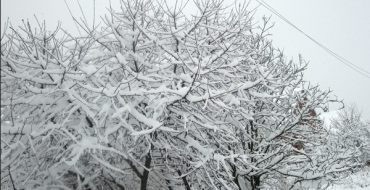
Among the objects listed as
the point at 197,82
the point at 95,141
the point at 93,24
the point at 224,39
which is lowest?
the point at 95,141

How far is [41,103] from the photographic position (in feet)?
8.79

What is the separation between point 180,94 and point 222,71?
1077mm

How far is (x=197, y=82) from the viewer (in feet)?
9.54

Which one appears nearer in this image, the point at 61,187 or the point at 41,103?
the point at 41,103

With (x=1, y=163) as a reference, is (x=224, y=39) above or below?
above

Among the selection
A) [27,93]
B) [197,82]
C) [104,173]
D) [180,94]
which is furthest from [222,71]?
[27,93]

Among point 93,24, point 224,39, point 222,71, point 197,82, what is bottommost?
point 197,82

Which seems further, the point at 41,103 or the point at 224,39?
the point at 224,39

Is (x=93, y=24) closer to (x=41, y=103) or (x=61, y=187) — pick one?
(x=41, y=103)

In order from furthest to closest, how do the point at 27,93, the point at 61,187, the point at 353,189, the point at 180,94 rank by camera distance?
the point at 353,189 < the point at 61,187 < the point at 27,93 < the point at 180,94

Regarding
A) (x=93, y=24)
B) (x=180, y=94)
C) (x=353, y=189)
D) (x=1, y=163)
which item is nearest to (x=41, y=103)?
(x=1, y=163)

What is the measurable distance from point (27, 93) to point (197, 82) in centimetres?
189

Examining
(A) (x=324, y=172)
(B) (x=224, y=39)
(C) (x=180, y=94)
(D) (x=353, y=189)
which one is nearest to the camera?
(C) (x=180, y=94)

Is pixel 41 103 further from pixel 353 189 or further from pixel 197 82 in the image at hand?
pixel 353 189
